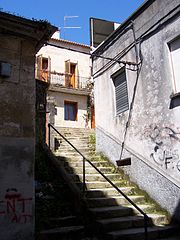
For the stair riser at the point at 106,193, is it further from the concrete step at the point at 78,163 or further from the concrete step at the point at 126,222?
the concrete step at the point at 78,163

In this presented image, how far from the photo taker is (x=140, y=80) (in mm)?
7578

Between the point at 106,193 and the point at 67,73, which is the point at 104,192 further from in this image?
the point at 67,73

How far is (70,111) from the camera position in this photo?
2194cm

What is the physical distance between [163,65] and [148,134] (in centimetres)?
178

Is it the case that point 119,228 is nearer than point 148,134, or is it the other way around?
point 119,228

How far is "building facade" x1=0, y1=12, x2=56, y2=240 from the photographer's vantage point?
15.5 ft

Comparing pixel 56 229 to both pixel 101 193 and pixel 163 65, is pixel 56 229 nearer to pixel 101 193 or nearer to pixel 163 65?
pixel 101 193

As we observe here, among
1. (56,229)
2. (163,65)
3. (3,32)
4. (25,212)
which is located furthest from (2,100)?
(163,65)

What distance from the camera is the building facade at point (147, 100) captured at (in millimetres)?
6344

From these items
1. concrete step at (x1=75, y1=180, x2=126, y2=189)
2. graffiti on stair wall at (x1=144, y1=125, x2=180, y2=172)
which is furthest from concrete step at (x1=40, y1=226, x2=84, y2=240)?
graffiti on stair wall at (x1=144, y1=125, x2=180, y2=172)

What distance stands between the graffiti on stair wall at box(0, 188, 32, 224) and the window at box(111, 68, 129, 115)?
4.46 m

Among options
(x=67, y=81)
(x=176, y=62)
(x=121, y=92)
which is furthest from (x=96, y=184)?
(x=67, y=81)

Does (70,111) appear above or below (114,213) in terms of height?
above

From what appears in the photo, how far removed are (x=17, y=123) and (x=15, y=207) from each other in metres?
1.49
